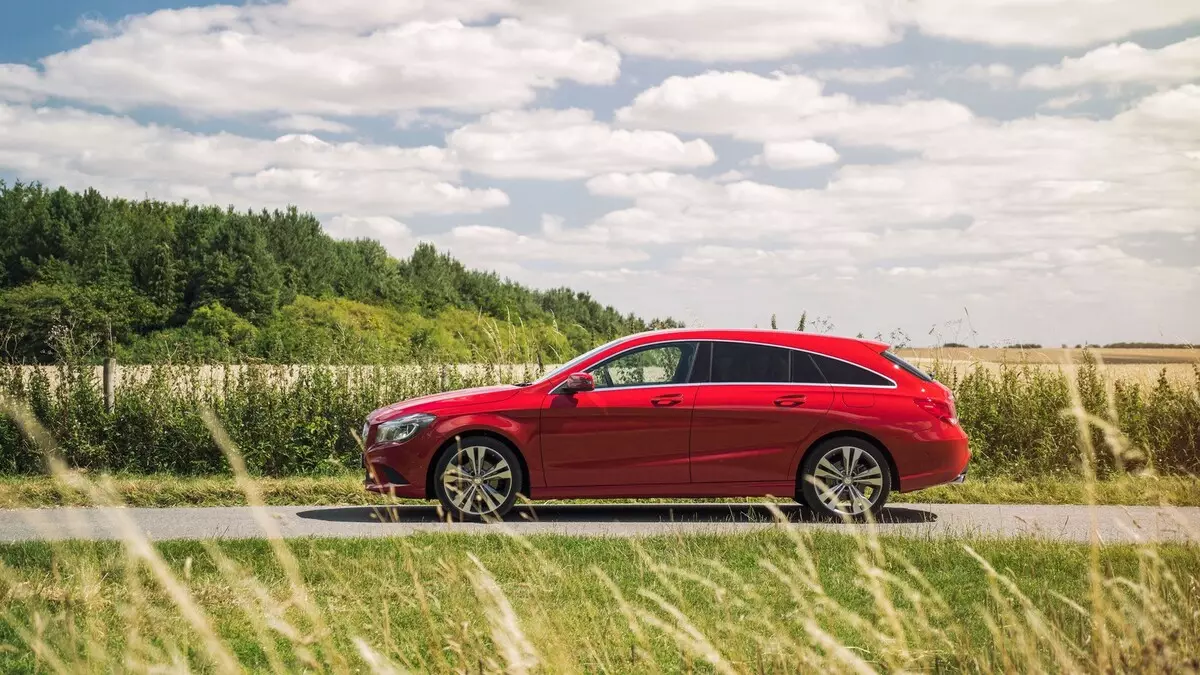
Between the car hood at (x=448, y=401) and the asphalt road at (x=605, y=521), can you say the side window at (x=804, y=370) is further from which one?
the car hood at (x=448, y=401)

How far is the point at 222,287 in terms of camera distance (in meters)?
48.5

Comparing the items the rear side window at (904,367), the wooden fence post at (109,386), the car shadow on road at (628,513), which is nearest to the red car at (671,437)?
the rear side window at (904,367)

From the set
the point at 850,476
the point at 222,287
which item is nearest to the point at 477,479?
the point at 850,476

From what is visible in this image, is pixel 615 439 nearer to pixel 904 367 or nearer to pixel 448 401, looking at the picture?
pixel 448 401

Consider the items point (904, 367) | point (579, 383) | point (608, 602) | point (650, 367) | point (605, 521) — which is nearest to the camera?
point (608, 602)

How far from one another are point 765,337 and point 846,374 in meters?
0.80

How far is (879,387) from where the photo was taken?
11195 millimetres

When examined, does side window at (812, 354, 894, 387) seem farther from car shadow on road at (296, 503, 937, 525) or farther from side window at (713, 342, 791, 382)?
car shadow on road at (296, 503, 937, 525)

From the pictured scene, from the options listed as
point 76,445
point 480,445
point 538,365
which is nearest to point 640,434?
point 480,445

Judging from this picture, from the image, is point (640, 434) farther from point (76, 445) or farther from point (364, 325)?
point (364, 325)

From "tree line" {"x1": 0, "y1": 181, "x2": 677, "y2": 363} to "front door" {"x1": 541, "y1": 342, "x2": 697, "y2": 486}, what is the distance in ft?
99.7

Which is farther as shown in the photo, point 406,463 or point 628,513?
point 628,513

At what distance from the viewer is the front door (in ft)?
36.1

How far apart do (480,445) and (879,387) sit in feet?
11.9
